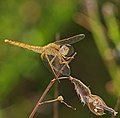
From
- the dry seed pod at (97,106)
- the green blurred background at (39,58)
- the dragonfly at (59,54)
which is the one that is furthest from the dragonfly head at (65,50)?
the green blurred background at (39,58)

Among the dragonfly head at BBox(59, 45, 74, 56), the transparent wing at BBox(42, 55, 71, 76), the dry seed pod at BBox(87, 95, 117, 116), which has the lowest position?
the dry seed pod at BBox(87, 95, 117, 116)

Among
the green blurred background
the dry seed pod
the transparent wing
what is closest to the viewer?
the dry seed pod

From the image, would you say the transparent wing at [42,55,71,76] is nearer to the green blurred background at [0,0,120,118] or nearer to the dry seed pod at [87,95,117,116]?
the dry seed pod at [87,95,117,116]

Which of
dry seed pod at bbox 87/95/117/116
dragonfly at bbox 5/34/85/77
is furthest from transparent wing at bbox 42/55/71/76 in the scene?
dry seed pod at bbox 87/95/117/116

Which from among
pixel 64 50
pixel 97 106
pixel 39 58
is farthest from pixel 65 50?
pixel 39 58

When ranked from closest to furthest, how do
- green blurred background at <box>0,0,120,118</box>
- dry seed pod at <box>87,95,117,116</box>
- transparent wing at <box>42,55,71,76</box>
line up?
dry seed pod at <box>87,95,117,116</box> < transparent wing at <box>42,55,71,76</box> < green blurred background at <box>0,0,120,118</box>

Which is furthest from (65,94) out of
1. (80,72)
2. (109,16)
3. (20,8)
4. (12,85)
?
(109,16)

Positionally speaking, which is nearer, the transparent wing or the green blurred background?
the transparent wing

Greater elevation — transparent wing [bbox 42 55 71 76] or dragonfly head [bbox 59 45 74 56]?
dragonfly head [bbox 59 45 74 56]

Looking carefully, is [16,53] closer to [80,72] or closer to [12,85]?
[12,85]

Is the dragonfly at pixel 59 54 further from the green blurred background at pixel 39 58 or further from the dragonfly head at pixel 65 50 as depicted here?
the green blurred background at pixel 39 58
